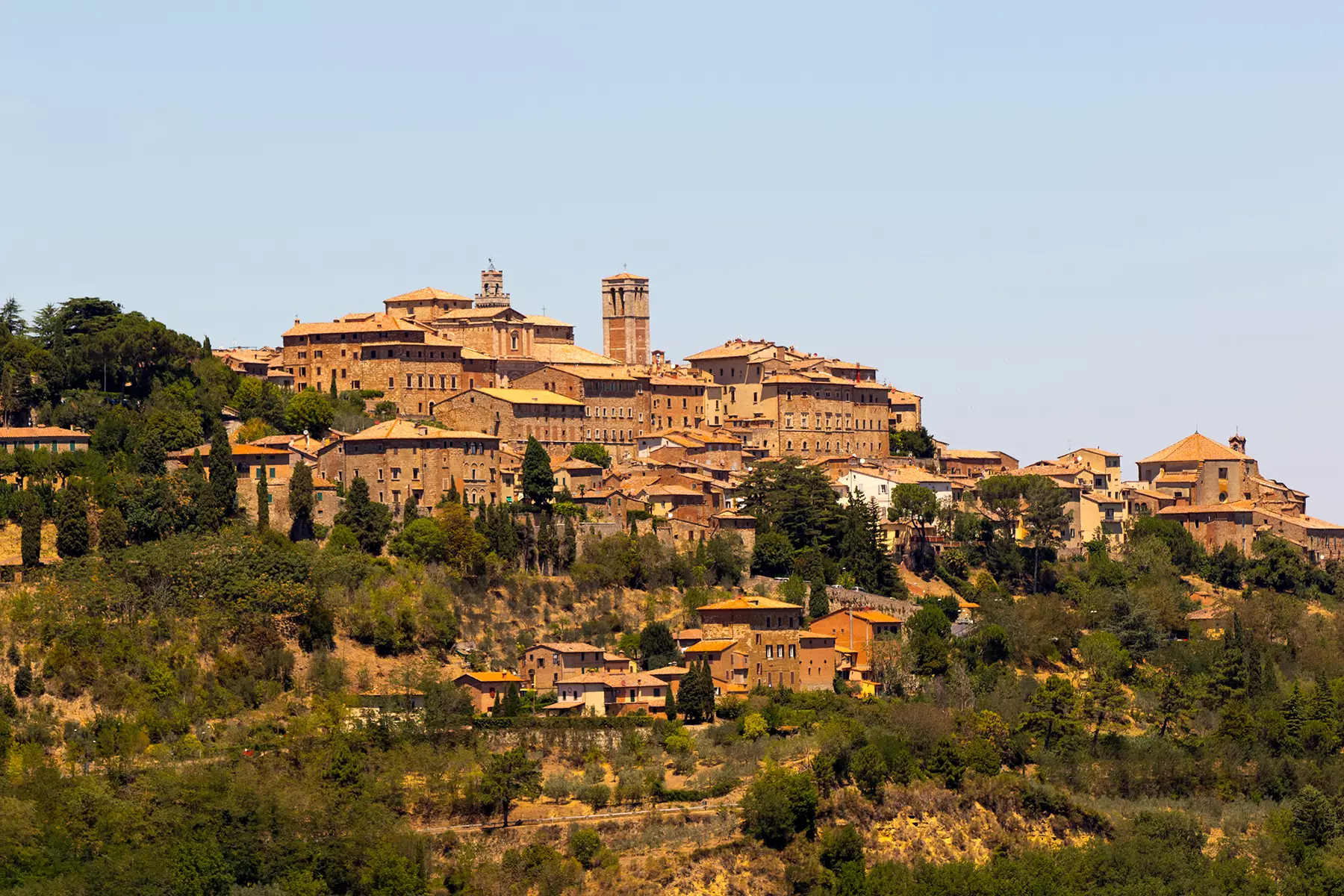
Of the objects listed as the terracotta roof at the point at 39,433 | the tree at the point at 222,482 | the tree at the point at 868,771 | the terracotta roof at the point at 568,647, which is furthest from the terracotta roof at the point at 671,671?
the terracotta roof at the point at 39,433

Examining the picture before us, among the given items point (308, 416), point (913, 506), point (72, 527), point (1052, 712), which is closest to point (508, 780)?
point (72, 527)

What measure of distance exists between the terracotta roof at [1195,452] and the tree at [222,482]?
43.5 metres

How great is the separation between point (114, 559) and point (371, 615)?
7366mm

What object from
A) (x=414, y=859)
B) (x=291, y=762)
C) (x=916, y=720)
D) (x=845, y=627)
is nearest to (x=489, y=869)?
(x=414, y=859)

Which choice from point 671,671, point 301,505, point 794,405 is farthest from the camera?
point 794,405

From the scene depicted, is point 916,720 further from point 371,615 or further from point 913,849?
point 371,615

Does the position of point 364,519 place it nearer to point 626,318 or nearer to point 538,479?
point 538,479

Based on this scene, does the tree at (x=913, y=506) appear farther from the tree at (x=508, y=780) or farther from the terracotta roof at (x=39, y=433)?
the terracotta roof at (x=39, y=433)

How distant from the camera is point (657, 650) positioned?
7162 cm

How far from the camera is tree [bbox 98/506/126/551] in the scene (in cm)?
6838

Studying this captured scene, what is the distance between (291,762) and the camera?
61.6 metres

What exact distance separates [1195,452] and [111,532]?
162 ft

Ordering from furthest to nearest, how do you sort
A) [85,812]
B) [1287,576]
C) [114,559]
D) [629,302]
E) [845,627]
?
[629,302] < [1287,576] < [845,627] < [114,559] < [85,812]

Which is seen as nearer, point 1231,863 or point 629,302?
point 1231,863
